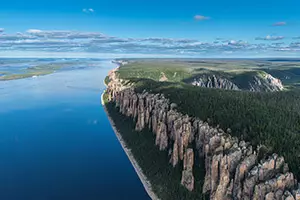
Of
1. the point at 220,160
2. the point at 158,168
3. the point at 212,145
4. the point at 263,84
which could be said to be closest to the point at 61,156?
the point at 158,168

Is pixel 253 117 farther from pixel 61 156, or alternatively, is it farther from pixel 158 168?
pixel 61 156

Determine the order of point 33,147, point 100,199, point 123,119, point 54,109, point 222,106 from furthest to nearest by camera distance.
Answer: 1. point 54,109
2. point 123,119
3. point 33,147
4. point 222,106
5. point 100,199

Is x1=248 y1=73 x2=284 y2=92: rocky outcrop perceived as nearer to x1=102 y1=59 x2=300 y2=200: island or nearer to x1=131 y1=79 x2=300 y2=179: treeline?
x1=102 y1=59 x2=300 y2=200: island

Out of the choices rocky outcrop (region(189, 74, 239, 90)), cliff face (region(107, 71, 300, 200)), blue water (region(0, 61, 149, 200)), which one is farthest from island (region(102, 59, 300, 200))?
rocky outcrop (region(189, 74, 239, 90))

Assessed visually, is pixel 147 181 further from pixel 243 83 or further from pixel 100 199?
pixel 243 83

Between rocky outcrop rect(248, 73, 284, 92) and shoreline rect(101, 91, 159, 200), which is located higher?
rocky outcrop rect(248, 73, 284, 92)

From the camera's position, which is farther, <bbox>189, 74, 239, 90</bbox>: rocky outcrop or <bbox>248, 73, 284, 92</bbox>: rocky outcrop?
<bbox>248, 73, 284, 92</bbox>: rocky outcrop

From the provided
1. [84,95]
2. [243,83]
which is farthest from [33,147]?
[243,83]
